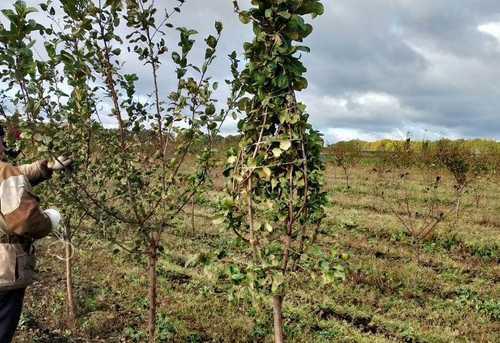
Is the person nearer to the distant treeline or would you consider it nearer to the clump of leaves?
the clump of leaves

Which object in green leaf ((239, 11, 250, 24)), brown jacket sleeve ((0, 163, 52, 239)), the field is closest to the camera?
green leaf ((239, 11, 250, 24))

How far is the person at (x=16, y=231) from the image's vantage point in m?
3.63

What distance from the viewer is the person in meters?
3.63

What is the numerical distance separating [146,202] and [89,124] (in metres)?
0.96

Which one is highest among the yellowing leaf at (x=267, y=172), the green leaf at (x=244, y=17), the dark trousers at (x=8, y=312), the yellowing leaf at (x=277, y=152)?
the green leaf at (x=244, y=17)

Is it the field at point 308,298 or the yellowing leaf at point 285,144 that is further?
the field at point 308,298

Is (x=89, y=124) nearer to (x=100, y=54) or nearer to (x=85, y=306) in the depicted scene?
(x=100, y=54)

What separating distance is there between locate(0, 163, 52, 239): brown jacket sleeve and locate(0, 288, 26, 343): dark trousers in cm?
62

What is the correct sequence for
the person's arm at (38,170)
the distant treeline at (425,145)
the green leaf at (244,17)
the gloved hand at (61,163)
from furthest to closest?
the distant treeline at (425,145) → the person's arm at (38,170) → the gloved hand at (61,163) → the green leaf at (244,17)

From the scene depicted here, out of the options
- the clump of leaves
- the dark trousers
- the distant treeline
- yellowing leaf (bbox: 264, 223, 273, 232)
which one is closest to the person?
the dark trousers

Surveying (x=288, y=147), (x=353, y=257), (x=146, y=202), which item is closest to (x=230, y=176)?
(x=288, y=147)

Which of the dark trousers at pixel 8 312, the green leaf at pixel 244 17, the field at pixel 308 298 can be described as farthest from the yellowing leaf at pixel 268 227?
the dark trousers at pixel 8 312

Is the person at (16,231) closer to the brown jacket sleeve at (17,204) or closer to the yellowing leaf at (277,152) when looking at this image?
the brown jacket sleeve at (17,204)

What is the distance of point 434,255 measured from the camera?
11.1 m
